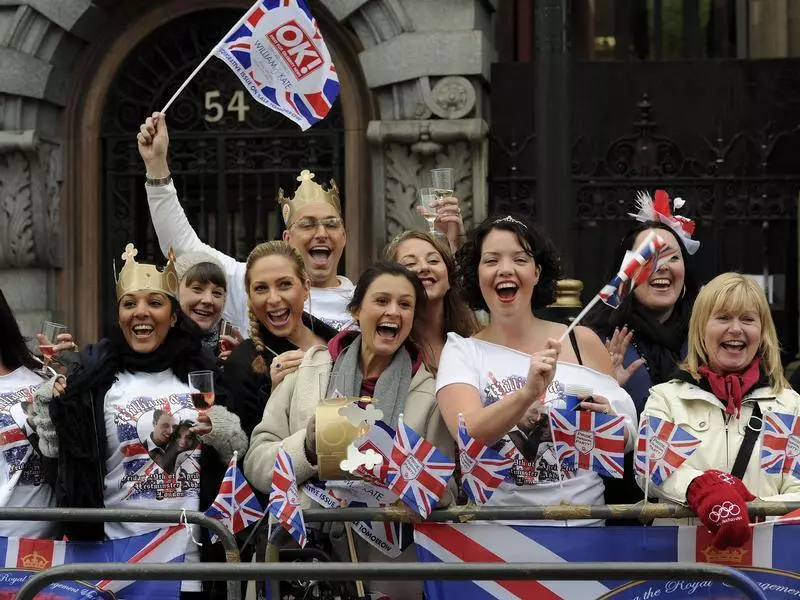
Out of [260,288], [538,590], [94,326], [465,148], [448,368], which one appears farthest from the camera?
[94,326]

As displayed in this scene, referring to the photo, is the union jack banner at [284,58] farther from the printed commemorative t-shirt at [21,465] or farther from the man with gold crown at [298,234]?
the printed commemorative t-shirt at [21,465]

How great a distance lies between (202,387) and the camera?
18.6 feet

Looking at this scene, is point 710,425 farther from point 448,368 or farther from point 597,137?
point 597,137

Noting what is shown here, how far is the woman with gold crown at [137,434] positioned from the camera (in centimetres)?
603

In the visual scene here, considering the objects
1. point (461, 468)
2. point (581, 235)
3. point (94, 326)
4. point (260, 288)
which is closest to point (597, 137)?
point (581, 235)

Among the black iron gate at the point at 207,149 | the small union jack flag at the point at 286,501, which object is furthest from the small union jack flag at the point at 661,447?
the black iron gate at the point at 207,149

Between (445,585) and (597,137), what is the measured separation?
774 cm

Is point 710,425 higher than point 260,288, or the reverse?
point 260,288

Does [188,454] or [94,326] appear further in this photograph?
[94,326]

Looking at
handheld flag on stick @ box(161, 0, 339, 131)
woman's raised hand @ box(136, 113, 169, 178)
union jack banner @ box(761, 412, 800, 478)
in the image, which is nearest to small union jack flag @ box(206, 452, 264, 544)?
union jack banner @ box(761, 412, 800, 478)

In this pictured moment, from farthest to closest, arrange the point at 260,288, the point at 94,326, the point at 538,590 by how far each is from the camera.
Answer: the point at 94,326, the point at 260,288, the point at 538,590

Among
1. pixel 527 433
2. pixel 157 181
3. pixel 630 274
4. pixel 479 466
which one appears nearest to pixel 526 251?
pixel 630 274

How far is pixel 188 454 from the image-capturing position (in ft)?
20.0

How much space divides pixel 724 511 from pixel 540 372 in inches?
29.4
